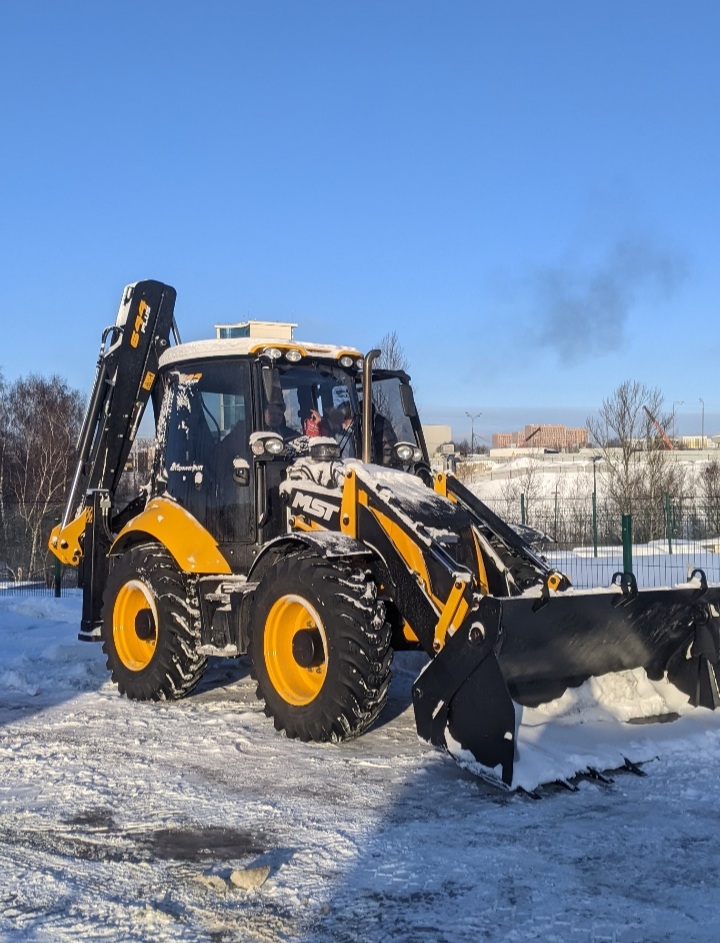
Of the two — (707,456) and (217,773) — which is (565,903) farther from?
(707,456)

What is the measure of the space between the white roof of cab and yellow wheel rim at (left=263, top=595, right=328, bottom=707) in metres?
2.08

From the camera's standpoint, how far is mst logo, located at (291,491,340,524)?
23.3 feet

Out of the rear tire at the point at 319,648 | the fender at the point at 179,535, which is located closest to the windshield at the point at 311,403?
the fender at the point at 179,535

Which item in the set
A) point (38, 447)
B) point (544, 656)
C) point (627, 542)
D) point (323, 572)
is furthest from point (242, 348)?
point (38, 447)

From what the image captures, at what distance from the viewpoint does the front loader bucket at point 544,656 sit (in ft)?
17.9

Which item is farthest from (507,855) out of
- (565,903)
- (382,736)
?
(382,736)

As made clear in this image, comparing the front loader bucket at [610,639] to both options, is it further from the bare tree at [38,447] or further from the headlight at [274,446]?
the bare tree at [38,447]

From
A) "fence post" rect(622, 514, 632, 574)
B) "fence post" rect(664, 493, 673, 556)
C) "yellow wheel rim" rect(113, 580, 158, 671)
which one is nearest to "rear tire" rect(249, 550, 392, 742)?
→ "yellow wheel rim" rect(113, 580, 158, 671)

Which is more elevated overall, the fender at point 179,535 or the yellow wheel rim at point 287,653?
the fender at point 179,535

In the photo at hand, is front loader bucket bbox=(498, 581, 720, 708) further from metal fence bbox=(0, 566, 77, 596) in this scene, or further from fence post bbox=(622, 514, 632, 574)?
metal fence bbox=(0, 566, 77, 596)

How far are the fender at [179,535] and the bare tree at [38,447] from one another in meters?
23.8

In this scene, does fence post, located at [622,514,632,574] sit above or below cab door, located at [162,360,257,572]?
below

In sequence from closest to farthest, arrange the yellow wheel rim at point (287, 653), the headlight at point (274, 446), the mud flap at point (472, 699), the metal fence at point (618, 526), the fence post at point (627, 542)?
the mud flap at point (472, 699) < the yellow wheel rim at point (287, 653) < the headlight at point (274, 446) < the fence post at point (627, 542) < the metal fence at point (618, 526)

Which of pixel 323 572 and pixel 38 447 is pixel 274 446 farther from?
pixel 38 447
